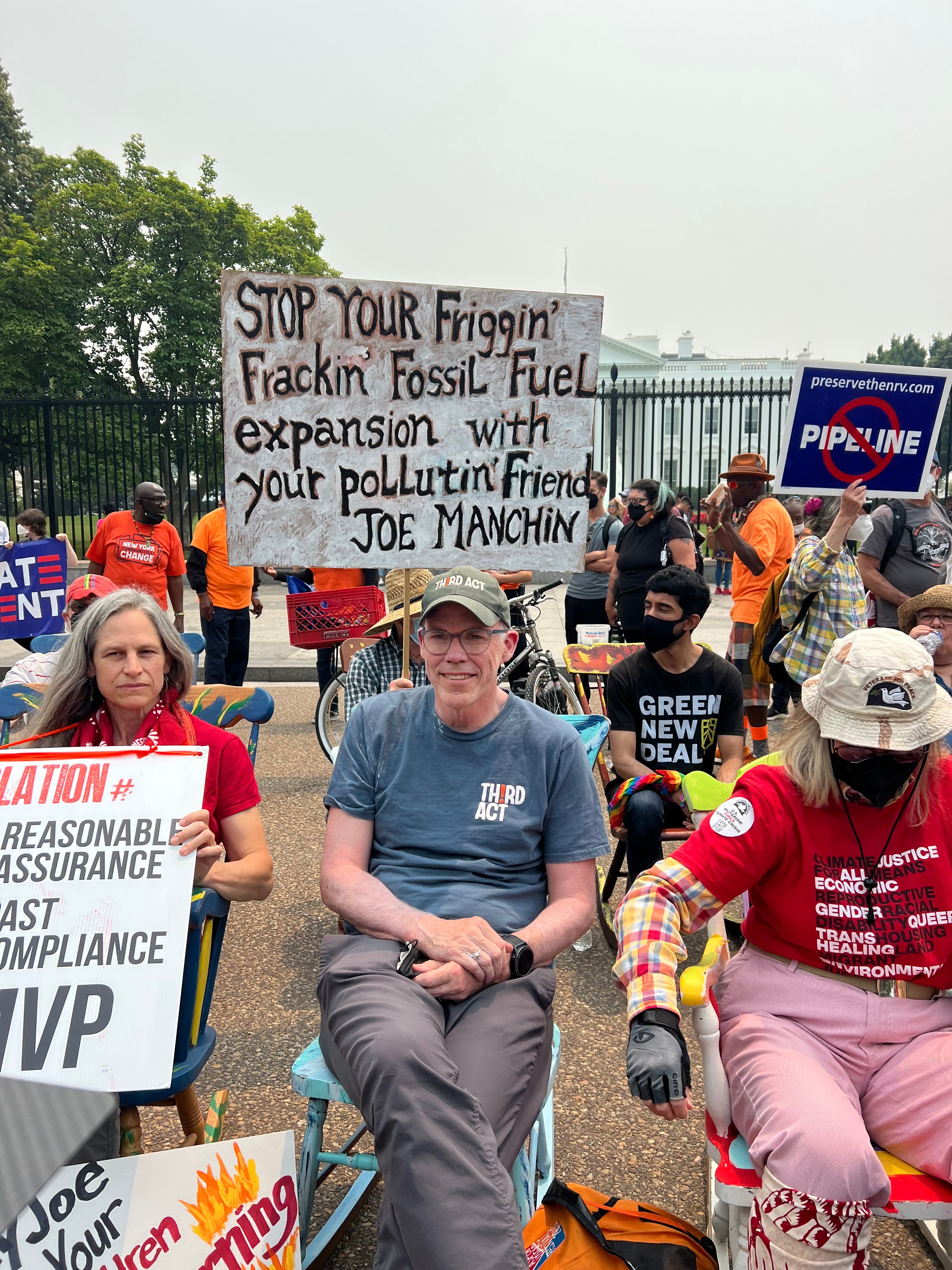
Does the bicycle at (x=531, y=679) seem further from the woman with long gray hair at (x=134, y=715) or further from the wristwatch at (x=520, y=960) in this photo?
the wristwatch at (x=520, y=960)

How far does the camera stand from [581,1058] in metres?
3.15

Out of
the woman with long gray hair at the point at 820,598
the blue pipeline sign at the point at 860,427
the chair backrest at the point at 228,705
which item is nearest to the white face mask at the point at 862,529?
the woman with long gray hair at the point at 820,598

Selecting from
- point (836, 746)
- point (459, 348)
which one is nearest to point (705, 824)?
point (836, 746)

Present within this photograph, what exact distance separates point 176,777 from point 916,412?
12.3ft

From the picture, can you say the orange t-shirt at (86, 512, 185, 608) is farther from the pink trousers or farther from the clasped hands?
the pink trousers

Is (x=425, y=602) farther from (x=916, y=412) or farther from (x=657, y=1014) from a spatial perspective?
(x=916, y=412)

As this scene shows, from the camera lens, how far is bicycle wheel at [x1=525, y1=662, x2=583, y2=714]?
6.77 metres

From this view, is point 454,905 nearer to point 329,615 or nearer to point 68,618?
point 68,618

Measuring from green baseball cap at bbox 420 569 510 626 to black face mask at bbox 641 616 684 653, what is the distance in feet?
4.13

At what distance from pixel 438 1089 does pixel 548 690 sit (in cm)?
516

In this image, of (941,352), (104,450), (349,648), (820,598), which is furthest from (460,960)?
(941,352)

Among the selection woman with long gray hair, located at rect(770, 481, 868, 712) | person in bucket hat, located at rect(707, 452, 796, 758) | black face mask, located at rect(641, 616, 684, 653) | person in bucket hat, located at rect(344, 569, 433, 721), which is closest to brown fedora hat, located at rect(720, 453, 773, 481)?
person in bucket hat, located at rect(707, 452, 796, 758)

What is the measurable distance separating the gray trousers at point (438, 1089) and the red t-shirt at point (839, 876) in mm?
524

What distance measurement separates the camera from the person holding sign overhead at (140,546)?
719cm
